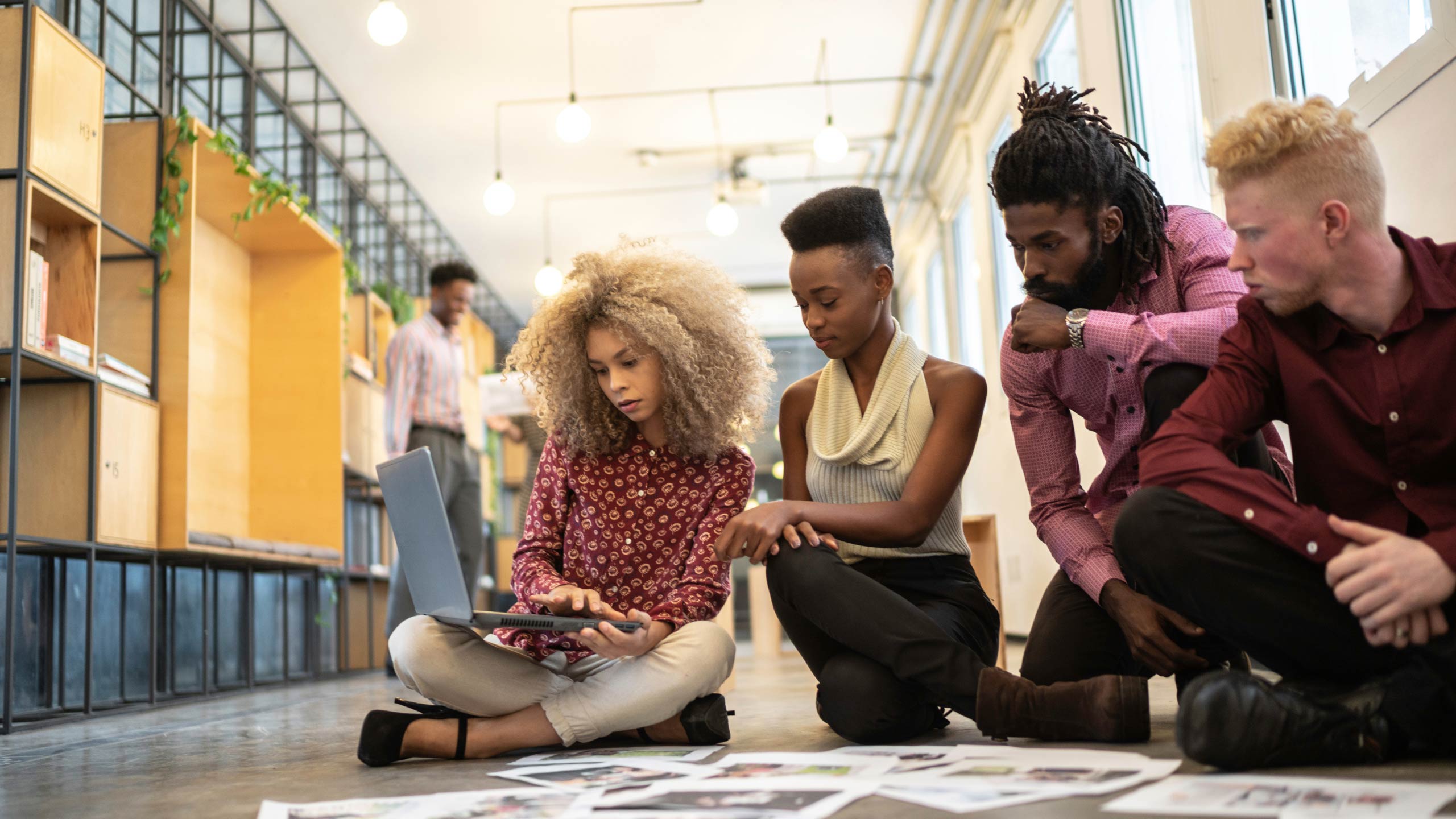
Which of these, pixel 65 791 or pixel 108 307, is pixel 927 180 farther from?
Answer: pixel 65 791

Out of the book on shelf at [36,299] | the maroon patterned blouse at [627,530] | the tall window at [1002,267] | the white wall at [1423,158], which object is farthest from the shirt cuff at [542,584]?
the tall window at [1002,267]

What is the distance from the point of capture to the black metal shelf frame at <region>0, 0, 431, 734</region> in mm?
3205

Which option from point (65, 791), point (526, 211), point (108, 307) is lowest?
point (65, 791)

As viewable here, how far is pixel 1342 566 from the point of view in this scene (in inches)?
48.8

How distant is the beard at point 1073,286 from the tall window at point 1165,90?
Result: 197cm

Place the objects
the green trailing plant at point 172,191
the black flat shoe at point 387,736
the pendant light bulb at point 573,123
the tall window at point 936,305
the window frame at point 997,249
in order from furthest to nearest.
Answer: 1. the tall window at point 936,305
2. the window frame at point 997,249
3. the pendant light bulb at point 573,123
4. the green trailing plant at point 172,191
5. the black flat shoe at point 387,736

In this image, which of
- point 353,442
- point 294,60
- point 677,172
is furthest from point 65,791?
point 677,172

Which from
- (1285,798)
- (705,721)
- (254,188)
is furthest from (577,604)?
(254,188)

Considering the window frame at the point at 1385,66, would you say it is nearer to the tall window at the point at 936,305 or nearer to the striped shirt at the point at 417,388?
the striped shirt at the point at 417,388

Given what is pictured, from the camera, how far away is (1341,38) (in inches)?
97.3

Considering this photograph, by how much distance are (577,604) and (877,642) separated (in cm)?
46

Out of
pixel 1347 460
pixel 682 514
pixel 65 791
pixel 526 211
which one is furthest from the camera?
pixel 526 211

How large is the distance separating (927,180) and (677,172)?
173 cm

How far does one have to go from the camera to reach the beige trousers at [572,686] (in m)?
1.86
